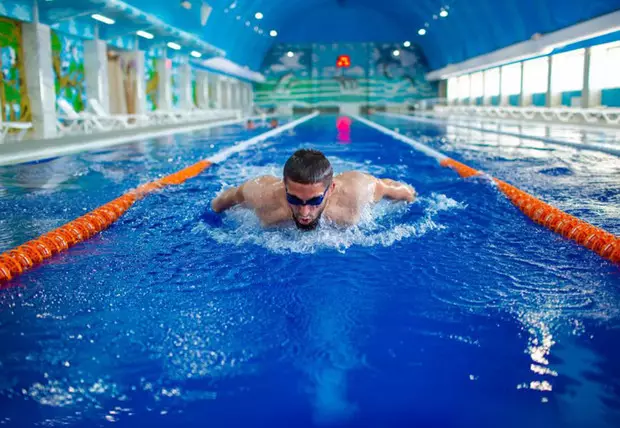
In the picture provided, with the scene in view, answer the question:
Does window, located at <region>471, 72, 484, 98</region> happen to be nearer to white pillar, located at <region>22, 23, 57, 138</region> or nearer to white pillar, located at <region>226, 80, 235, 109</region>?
white pillar, located at <region>226, 80, 235, 109</region>

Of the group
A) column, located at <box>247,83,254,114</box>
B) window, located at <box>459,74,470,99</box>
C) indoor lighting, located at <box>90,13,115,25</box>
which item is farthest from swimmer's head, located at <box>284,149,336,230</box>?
column, located at <box>247,83,254,114</box>

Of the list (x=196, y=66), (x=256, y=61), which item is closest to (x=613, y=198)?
(x=196, y=66)

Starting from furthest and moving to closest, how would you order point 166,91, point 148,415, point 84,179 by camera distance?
point 166,91 → point 84,179 → point 148,415

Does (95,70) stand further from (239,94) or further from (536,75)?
(239,94)

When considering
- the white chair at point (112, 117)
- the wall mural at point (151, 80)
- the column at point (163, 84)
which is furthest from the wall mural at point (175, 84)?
the white chair at point (112, 117)

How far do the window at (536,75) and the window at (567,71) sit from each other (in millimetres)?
444

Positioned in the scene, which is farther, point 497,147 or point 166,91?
point 166,91

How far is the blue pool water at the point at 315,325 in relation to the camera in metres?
1.78

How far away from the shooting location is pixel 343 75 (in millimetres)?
44000

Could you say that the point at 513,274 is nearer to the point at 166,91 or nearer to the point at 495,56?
the point at 166,91

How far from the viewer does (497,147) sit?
1093cm

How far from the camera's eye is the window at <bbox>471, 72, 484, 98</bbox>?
33094 mm

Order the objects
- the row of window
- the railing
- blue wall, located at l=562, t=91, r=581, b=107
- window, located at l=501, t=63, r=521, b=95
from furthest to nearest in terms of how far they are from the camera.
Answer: window, located at l=501, t=63, r=521, b=95 < blue wall, located at l=562, t=91, r=581, b=107 < the row of window < the railing

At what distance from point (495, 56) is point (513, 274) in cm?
2489
